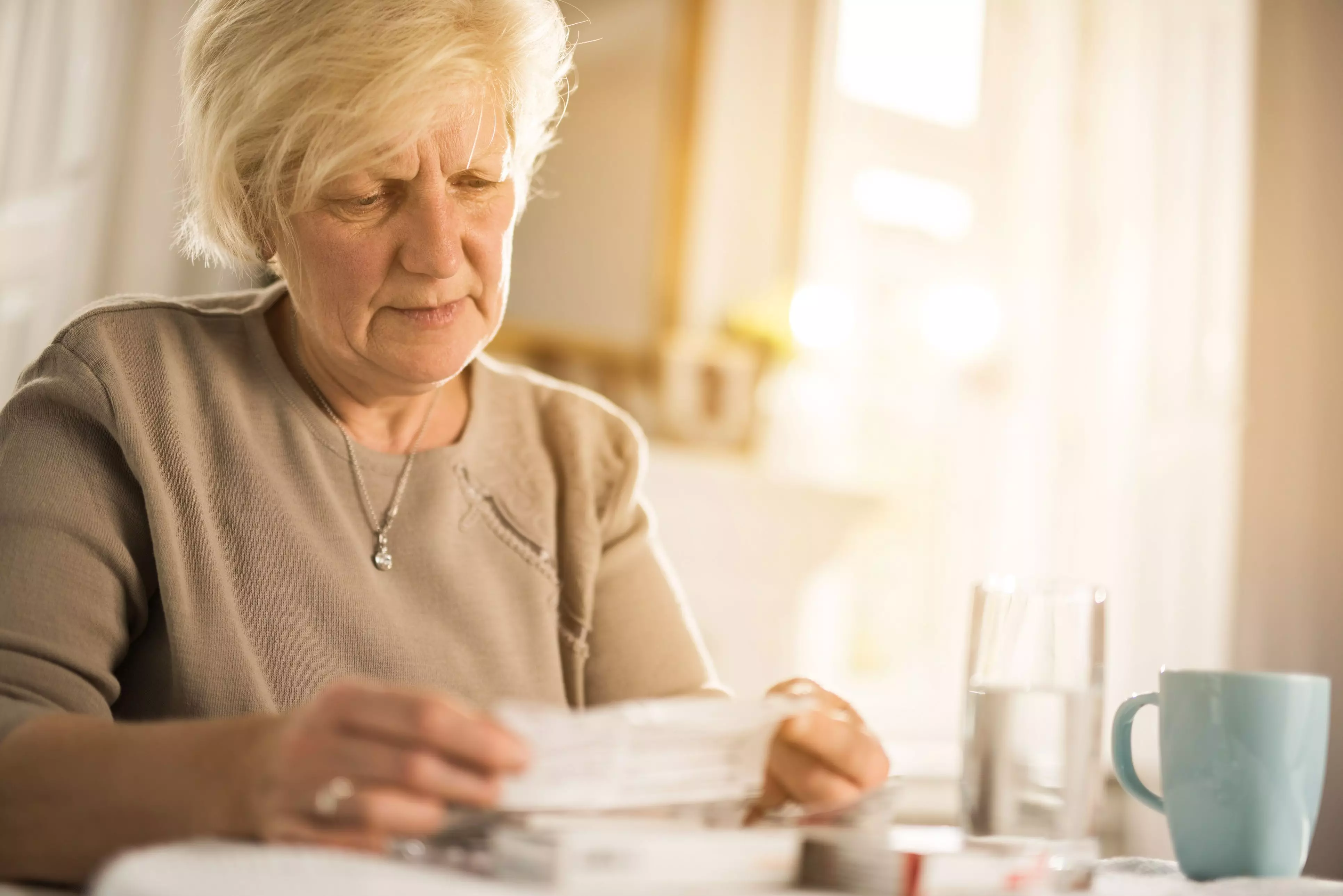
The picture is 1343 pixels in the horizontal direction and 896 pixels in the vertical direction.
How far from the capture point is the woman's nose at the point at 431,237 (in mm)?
936

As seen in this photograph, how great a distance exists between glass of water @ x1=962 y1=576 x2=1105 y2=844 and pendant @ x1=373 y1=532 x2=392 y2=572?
1.67 ft

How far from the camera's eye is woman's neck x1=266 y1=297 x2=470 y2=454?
1053 millimetres

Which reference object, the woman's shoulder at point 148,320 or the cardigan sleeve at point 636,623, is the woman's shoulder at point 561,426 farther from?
the woman's shoulder at point 148,320

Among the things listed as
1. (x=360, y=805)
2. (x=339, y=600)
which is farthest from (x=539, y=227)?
(x=360, y=805)

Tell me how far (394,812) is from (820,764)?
31 cm

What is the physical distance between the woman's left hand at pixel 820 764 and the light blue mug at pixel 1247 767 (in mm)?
193

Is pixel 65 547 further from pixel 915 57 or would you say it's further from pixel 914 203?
pixel 915 57

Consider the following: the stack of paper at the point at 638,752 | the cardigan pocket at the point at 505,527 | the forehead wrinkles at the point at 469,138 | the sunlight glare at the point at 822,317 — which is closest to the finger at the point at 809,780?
the stack of paper at the point at 638,752

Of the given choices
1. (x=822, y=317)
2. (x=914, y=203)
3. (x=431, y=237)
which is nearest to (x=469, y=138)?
(x=431, y=237)

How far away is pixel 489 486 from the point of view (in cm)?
109

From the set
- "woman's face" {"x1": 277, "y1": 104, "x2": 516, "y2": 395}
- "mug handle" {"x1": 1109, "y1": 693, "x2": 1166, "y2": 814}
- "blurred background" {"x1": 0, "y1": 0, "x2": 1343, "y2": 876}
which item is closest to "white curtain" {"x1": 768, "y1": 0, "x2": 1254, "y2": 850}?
"blurred background" {"x1": 0, "y1": 0, "x2": 1343, "y2": 876}

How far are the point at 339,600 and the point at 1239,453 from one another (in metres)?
2.76

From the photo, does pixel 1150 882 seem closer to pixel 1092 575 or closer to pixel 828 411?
pixel 828 411

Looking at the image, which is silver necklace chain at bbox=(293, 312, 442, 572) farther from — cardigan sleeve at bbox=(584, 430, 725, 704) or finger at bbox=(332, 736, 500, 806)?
finger at bbox=(332, 736, 500, 806)
